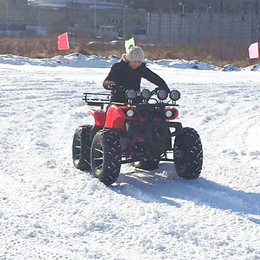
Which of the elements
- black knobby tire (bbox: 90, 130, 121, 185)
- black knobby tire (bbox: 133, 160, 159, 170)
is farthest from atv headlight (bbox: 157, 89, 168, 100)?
black knobby tire (bbox: 133, 160, 159, 170)

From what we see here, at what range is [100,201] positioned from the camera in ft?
16.8

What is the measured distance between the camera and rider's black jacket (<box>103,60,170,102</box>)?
6.25 m

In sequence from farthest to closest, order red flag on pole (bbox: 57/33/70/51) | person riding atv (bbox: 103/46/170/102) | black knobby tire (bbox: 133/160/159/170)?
1. red flag on pole (bbox: 57/33/70/51)
2. black knobby tire (bbox: 133/160/159/170)
3. person riding atv (bbox: 103/46/170/102)

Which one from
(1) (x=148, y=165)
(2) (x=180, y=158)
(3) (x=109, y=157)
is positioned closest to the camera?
(3) (x=109, y=157)

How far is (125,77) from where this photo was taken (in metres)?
6.35

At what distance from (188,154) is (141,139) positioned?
492 millimetres

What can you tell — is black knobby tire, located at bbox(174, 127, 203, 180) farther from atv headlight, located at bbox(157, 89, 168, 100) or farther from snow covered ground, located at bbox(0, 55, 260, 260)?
atv headlight, located at bbox(157, 89, 168, 100)

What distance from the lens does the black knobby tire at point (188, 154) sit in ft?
19.0

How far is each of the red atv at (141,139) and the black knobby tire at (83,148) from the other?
22cm

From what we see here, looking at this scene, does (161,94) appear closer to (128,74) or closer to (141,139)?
(141,139)

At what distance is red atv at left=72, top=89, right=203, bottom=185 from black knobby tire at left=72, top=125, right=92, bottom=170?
0.22 m

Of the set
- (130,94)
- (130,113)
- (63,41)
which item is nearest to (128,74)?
(130,94)

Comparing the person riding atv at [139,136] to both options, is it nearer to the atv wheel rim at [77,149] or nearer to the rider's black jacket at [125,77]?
the rider's black jacket at [125,77]

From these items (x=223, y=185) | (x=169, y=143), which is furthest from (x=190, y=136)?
(x=223, y=185)
